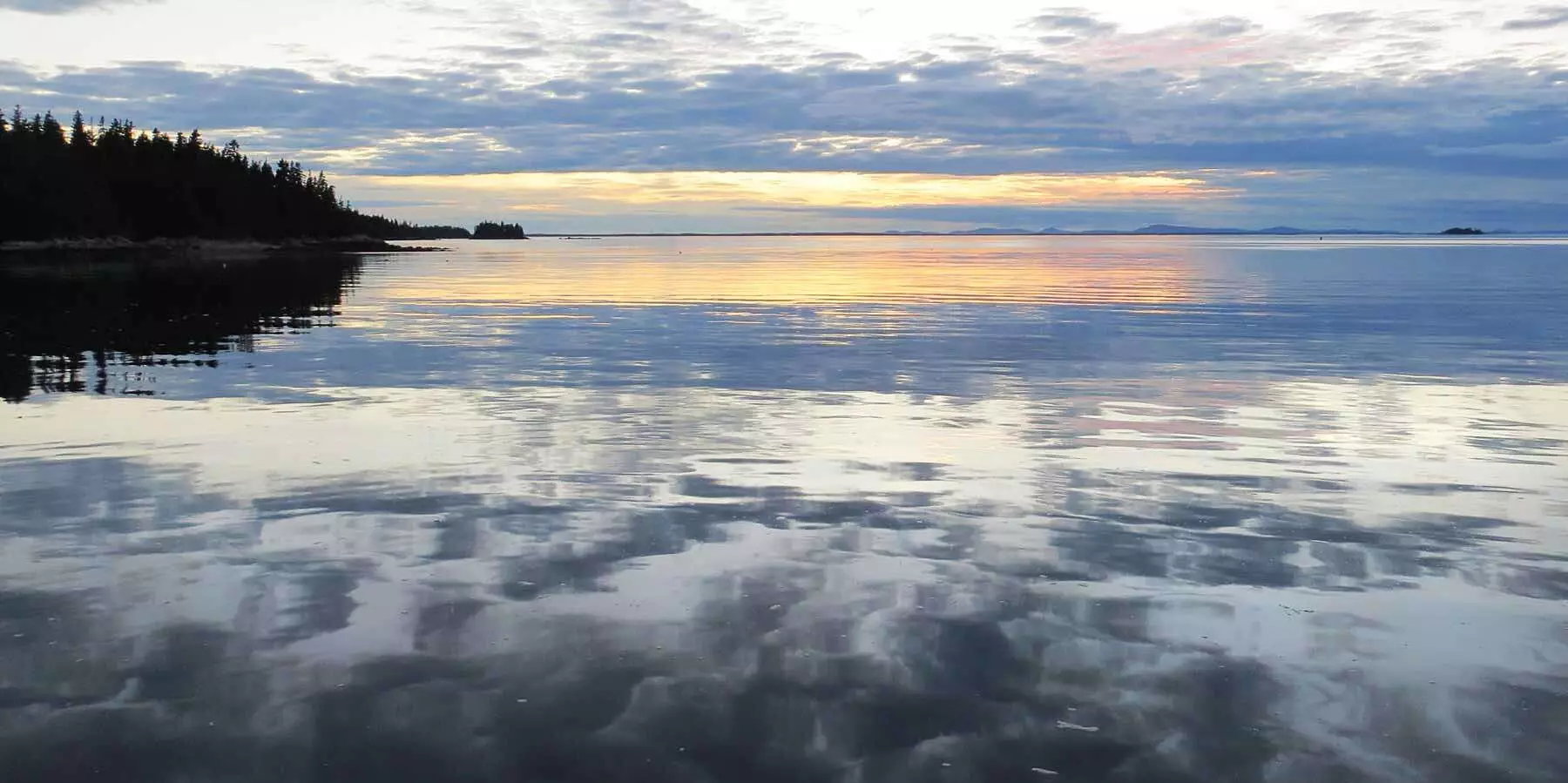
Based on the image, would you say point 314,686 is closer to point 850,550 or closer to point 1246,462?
point 850,550

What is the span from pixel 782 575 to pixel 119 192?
170m

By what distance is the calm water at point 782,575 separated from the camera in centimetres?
741

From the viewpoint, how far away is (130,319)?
42.4m

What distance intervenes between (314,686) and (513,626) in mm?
1642

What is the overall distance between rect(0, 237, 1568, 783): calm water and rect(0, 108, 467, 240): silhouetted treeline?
394ft

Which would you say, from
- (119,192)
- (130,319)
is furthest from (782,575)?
(119,192)

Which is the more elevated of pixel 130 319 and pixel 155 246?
pixel 155 246

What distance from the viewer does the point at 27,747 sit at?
7168 millimetres

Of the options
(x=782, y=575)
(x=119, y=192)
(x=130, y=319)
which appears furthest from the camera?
(x=119, y=192)

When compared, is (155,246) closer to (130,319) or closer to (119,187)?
(119,187)

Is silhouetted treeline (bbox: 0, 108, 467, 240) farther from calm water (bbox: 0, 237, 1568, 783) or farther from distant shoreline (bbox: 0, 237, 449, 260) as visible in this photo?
calm water (bbox: 0, 237, 1568, 783)

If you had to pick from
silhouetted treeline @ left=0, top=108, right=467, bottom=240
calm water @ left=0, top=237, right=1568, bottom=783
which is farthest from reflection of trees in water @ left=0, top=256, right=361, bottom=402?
silhouetted treeline @ left=0, top=108, right=467, bottom=240

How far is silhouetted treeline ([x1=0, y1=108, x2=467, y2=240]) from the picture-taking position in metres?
129

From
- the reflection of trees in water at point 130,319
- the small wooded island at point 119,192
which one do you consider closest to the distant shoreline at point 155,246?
the small wooded island at point 119,192
